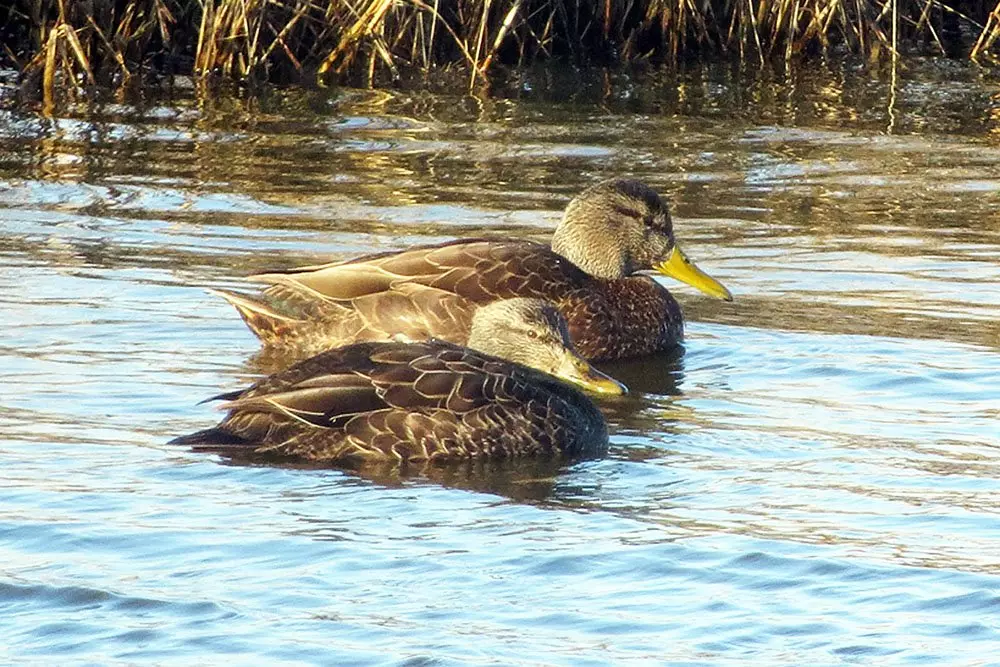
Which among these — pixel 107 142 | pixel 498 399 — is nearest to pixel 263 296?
pixel 498 399

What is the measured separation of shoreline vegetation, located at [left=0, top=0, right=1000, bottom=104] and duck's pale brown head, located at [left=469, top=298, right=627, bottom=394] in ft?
22.8

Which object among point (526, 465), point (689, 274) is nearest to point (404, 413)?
point (526, 465)

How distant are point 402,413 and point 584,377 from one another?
1070mm

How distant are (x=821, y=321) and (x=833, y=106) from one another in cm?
628

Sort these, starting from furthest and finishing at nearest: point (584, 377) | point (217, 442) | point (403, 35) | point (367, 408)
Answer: point (403, 35) < point (584, 377) < point (367, 408) < point (217, 442)

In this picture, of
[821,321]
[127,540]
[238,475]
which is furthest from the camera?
[821,321]

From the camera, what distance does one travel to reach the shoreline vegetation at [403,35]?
15.5 m

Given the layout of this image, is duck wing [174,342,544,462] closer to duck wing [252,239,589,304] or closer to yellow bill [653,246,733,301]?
duck wing [252,239,589,304]

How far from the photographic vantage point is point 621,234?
10242mm

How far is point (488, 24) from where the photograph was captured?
52.7 feet

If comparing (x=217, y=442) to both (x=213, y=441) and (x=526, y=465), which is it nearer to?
(x=213, y=441)

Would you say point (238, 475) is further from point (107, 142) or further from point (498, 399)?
point (107, 142)

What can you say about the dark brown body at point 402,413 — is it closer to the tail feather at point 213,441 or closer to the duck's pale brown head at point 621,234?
the tail feather at point 213,441

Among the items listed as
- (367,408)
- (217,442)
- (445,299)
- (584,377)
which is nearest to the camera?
(217,442)
